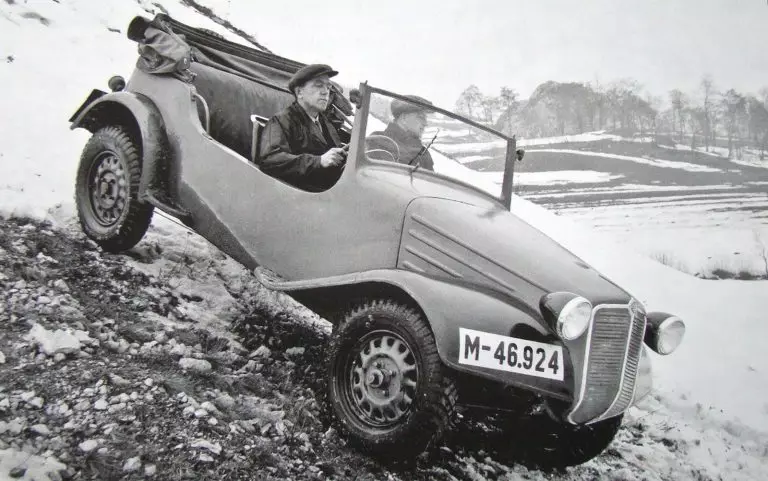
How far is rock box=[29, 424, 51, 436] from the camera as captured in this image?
1.67 m

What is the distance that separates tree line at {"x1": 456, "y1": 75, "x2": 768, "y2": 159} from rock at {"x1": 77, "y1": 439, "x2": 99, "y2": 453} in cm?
260

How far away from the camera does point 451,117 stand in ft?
9.50

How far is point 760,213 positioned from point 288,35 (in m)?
3.99

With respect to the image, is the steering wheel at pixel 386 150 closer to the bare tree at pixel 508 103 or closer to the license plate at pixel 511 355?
the license plate at pixel 511 355

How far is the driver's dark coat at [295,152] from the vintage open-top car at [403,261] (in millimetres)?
108

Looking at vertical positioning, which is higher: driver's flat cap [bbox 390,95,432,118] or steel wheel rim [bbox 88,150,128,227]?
driver's flat cap [bbox 390,95,432,118]

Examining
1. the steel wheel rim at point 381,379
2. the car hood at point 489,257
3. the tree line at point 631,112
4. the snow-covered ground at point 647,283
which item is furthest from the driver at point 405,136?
the steel wheel rim at point 381,379

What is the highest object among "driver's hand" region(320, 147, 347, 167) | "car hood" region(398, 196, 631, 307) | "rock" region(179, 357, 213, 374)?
"driver's hand" region(320, 147, 347, 167)

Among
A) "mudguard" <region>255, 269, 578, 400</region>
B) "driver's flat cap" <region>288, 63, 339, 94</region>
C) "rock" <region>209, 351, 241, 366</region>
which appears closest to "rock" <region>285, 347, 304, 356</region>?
"rock" <region>209, 351, 241, 366</region>

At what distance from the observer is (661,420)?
A: 3324 millimetres

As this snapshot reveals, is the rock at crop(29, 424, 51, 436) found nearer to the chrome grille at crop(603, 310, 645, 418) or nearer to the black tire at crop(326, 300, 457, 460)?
the black tire at crop(326, 300, 457, 460)

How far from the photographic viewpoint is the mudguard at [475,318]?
192 centimetres

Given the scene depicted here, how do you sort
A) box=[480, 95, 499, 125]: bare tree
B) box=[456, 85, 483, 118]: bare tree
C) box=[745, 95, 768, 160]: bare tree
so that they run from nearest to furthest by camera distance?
box=[456, 85, 483, 118]: bare tree < box=[745, 95, 768, 160]: bare tree < box=[480, 95, 499, 125]: bare tree

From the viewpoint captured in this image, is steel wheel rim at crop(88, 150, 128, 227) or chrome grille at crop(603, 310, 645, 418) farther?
steel wheel rim at crop(88, 150, 128, 227)
